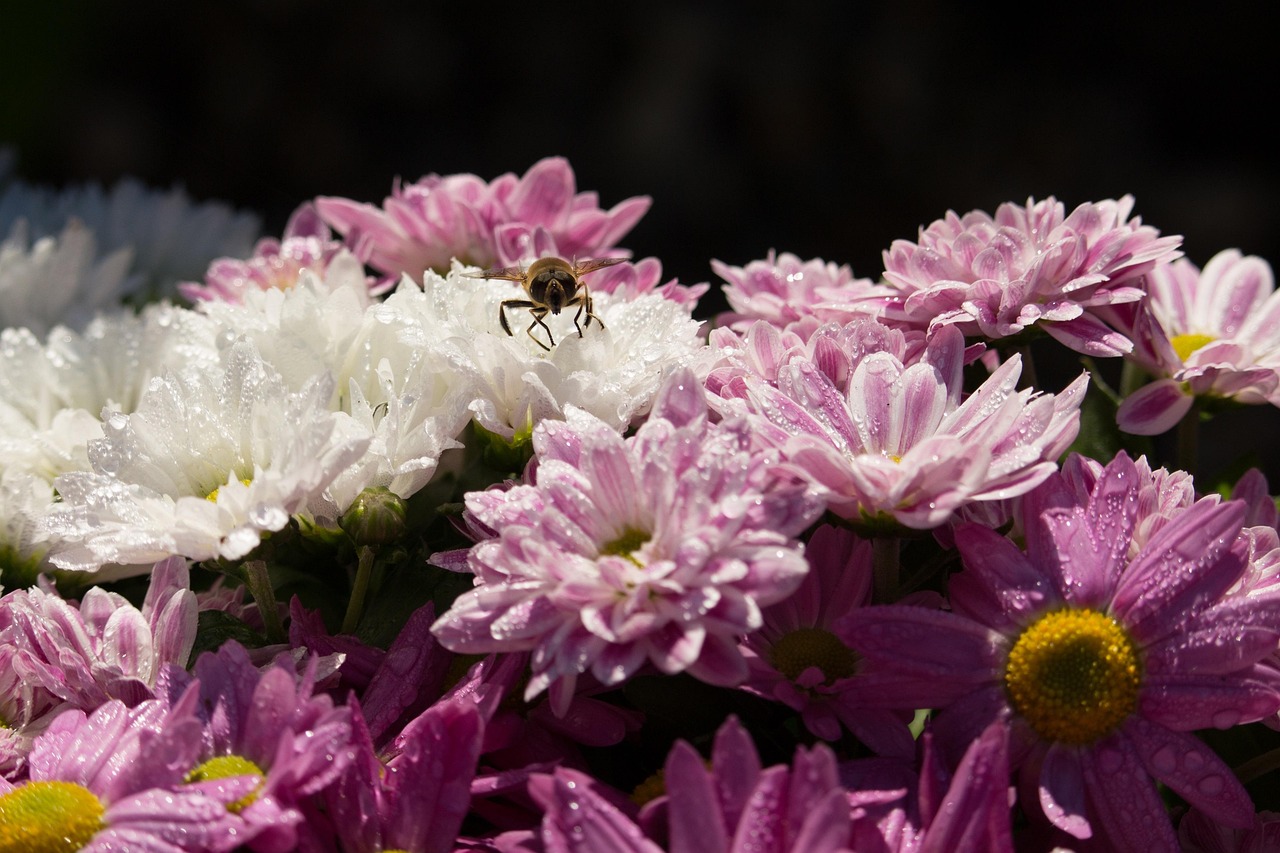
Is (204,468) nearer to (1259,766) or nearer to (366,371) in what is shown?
(366,371)

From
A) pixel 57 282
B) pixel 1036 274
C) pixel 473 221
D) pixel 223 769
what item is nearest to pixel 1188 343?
pixel 1036 274

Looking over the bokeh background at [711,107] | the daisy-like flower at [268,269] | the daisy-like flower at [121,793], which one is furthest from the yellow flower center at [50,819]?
the bokeh background at [711,107]

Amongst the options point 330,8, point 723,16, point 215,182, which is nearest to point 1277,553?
point 215,182

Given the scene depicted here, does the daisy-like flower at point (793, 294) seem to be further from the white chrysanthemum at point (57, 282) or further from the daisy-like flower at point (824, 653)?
the white chrysanthemum at point (57, 282)

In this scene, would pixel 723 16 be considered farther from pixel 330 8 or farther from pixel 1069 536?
pixel 1069 536

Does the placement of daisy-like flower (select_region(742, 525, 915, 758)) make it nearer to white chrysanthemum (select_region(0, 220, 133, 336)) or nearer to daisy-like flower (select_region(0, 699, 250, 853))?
daisy-like flower (select_region(0, 699, 250, 853))

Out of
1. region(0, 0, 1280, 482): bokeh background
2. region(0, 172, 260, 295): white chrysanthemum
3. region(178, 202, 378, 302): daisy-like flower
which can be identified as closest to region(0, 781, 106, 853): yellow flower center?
region(178, 202, 378, 302): daisy-like flower
